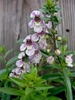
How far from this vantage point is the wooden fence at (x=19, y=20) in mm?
1854

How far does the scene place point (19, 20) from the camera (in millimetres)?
1867

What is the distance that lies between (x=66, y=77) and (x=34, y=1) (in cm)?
66

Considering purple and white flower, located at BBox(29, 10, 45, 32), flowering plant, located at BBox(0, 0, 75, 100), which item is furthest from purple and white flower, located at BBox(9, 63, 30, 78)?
purple and white flower, located at BBox(29, 10, 45, 32)

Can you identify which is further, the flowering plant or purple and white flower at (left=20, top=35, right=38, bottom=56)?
purple and white flower at (left=20, top=35, right=38, bottom=56)

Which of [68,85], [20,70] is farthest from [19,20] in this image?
[68,85]

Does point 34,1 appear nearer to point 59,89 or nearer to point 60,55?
point 60,55

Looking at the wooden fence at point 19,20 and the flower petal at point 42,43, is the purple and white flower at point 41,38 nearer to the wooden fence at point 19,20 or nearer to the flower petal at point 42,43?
the flower petal at point 42,43

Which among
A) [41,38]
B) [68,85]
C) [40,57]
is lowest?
[68,85]

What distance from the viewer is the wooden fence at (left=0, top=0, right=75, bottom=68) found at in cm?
185

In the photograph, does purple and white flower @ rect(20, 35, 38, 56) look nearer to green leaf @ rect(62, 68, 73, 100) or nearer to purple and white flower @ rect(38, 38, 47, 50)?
purple and white flower @ rect(38, 38, 47, 50)

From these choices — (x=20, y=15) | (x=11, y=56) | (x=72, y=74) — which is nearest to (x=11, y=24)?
(x=20, y=15)

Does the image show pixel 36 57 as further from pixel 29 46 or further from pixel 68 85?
pixel 68 85

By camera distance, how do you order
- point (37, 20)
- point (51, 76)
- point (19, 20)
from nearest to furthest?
1. point (37, 20)
2. point (51, 76)
3. point (19, 20)

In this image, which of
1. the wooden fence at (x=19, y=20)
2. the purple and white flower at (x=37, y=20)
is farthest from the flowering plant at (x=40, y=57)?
the wooden fence at (x=19, y=20)
